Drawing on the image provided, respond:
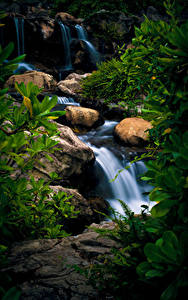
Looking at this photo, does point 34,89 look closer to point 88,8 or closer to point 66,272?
point 66,272

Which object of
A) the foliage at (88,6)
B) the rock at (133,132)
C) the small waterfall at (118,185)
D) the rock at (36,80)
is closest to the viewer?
the small waterfall at (118,185)

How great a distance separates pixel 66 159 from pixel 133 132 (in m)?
3.60

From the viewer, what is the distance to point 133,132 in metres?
6.98

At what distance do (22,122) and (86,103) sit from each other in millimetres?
9029

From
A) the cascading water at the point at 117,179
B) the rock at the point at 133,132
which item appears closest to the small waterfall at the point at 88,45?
the rock at the point at 133,132

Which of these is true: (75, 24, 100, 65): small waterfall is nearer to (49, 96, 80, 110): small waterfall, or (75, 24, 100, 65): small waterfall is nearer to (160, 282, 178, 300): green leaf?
(49, 96, 80, 110): small waterfall

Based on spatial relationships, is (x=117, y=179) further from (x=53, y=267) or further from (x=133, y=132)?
(x=53, y=267)

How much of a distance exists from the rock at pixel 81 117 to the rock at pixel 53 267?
20.7 ft

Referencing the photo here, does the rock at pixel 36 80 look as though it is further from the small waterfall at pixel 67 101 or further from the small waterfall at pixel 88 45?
the small waterfall at pixel 88 45

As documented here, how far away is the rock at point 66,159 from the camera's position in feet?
12.1

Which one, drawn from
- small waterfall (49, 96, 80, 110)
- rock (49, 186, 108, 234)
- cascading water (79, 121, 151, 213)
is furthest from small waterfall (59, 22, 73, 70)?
rock (49, 186, 108, 234)

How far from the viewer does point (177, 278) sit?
2.75 ft

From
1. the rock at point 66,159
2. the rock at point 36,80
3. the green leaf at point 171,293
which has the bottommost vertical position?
the rock at point 66,159

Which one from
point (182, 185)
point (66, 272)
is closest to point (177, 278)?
point (182, 185)
